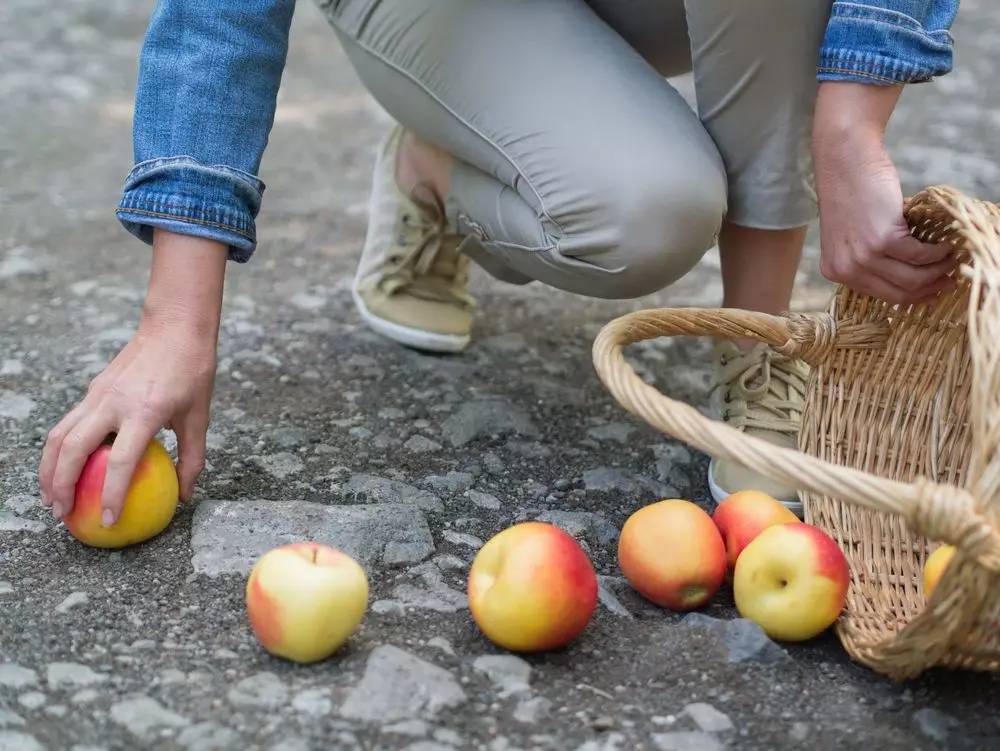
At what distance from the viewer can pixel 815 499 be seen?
1542 mm

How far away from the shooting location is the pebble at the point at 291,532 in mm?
1434

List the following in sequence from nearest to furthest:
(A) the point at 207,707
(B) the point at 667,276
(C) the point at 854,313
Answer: (A) the point at 207,707 < (C) the point at 854,313 < (B) the point at 667,276

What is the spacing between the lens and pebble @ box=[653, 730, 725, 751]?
114 centimetres

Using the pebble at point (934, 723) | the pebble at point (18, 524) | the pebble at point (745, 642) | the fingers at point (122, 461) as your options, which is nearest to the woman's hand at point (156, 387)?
the fingers at point (122, 461)

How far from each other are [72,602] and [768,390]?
101cm

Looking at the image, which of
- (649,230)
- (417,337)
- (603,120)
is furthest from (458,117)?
(417,337)

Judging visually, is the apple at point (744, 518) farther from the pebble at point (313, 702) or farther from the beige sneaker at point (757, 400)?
the pebble at point (313, 702)

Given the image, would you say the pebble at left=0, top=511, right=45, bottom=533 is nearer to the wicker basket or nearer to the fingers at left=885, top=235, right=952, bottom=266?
the wicker basket

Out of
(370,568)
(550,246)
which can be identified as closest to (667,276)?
(550,246)

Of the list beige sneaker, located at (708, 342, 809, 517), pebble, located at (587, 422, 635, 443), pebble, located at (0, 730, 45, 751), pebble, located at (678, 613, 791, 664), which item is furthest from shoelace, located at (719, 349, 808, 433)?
pebble, located at (0, 730, 45, 751)

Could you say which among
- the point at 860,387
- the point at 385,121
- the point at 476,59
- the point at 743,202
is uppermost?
the point at 476,59

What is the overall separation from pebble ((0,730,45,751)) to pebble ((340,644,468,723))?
0.29m

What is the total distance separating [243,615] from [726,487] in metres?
0.72

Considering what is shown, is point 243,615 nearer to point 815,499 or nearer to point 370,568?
point 370,568
